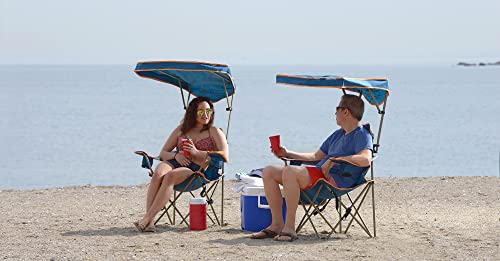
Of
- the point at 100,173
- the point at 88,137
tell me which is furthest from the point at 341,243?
the point at 88,137

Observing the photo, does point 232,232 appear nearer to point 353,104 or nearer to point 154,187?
point 154,187

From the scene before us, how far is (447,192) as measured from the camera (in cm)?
883

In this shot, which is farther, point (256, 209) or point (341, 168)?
point (256, 209)

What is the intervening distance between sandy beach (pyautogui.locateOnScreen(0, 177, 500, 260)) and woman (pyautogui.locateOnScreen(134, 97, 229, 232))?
0.71ft

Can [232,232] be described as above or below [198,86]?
below

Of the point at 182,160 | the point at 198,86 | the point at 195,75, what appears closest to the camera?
the point at 182,160

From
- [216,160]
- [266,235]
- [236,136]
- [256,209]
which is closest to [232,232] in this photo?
[256,209]

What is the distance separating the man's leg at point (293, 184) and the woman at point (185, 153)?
2.08ft

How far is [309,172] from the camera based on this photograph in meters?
6.53

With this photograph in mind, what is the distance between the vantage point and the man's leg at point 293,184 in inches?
255

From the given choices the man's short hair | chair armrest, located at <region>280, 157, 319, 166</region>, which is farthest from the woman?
the man's short hair

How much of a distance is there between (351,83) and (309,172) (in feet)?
1.90

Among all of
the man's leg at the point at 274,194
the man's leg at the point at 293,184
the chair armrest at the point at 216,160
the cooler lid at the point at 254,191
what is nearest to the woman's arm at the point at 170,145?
the chair armrest at the point at 216,160

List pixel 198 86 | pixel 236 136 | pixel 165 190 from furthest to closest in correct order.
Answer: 1. pixel 236 136
2. pixel 198 86
3. pixel 165 190
